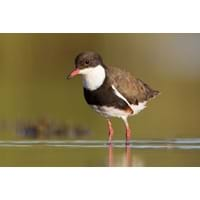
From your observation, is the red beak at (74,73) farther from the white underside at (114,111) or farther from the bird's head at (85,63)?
the white underside at (114,111)

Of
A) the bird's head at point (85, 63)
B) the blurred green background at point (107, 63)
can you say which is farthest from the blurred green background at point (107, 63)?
the bird's head at point (85, 63)

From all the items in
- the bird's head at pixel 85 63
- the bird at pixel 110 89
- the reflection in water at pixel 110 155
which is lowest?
the reflection in water at pixel 110 155

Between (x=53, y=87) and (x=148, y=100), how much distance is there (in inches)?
35.1

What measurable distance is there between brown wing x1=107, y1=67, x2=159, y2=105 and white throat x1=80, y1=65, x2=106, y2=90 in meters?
0.09

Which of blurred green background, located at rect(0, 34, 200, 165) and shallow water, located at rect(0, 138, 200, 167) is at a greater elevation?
blurred green background, located at rect(0, 34, 200, 165)

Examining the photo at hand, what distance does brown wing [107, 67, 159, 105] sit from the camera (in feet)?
30.1

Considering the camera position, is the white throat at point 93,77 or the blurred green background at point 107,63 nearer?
the white throat at point 93,77

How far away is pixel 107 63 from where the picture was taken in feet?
30.2

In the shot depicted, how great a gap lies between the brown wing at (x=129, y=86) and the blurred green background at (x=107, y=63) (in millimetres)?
87

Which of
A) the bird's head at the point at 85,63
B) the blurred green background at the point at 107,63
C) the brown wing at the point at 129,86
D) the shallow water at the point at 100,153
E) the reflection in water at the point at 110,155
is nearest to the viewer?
the reflection in water at the point at 110,155

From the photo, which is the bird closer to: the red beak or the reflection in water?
the red beak

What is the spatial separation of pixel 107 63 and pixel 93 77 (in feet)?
0.77

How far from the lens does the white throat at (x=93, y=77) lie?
9.02 metres

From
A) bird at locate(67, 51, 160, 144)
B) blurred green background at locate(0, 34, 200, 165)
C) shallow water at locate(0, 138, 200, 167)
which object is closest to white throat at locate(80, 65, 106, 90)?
bird at locate(67, 51, 160, 144)
